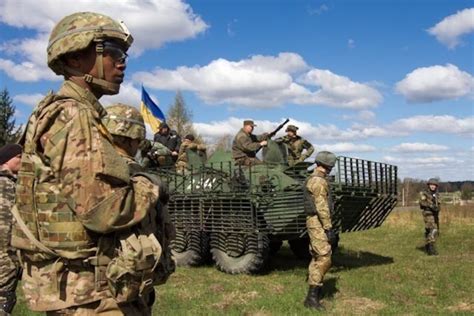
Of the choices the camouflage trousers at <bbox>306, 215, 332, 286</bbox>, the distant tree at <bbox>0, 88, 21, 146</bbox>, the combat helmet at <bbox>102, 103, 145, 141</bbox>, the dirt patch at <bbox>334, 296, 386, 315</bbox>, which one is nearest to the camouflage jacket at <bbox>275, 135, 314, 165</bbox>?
the camouflage trousers at <bbox>306, 215, 332, 286</bbox>

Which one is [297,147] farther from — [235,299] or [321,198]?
[235,299]

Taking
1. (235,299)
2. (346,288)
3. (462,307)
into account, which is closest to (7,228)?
(235,299)

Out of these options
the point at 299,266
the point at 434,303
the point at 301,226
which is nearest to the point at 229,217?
the point at 301,226

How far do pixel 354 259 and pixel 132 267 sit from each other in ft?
31.8

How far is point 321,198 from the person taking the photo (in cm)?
734

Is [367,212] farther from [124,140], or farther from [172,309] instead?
[124,140]

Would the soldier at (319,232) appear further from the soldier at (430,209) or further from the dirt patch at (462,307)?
the soldier at (430,209)

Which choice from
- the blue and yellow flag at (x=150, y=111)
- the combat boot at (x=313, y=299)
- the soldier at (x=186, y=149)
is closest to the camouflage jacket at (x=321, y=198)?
the combat boot at (x=313, y=299)

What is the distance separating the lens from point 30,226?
2262 mm

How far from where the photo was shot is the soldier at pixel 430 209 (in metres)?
12.5

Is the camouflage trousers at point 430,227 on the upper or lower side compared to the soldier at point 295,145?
lower

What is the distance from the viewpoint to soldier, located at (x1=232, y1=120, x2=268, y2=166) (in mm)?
10312

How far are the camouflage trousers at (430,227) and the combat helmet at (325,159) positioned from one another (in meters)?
5.79

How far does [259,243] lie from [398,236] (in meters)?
8.19
